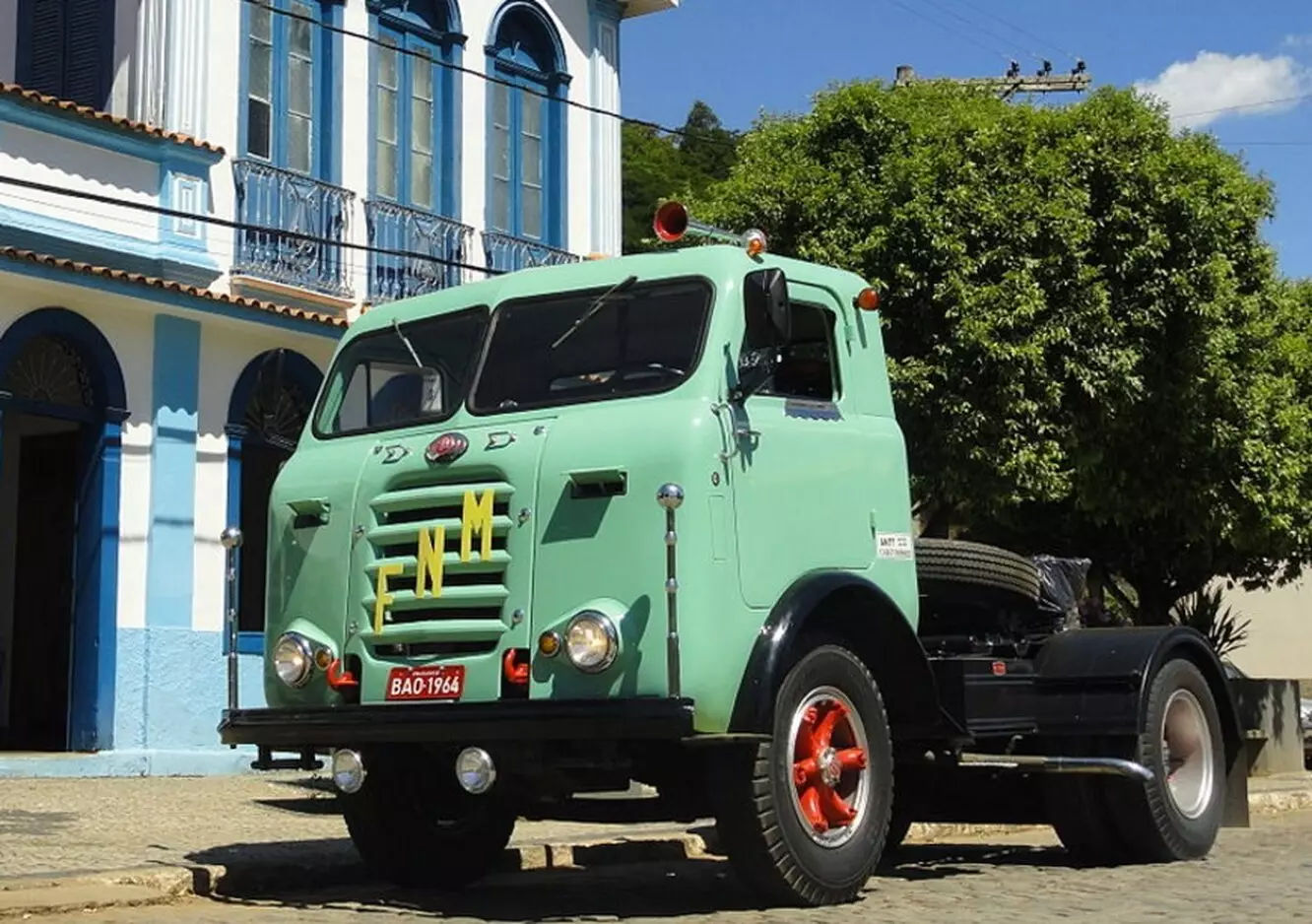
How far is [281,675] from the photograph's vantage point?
8266 mm

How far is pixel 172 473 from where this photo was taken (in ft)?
51.2

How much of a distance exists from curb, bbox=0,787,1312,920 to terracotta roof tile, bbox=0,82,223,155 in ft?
24.5

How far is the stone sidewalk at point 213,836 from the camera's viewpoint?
8.77 meters

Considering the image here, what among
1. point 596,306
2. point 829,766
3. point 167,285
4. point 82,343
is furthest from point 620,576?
point 82,343

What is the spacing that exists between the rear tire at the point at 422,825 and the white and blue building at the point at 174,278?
596cm

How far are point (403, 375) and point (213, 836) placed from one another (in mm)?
3226

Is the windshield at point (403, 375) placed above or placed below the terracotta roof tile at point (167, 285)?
below

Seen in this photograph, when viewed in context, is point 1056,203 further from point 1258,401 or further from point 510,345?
point 510,345

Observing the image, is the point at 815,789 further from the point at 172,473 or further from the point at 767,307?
the point at 172,473

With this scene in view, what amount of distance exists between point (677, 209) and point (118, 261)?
8.06 metres

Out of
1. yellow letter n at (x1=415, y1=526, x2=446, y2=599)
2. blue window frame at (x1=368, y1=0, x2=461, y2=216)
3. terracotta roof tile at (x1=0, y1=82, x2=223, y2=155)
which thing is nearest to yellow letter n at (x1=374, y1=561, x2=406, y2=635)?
yellow letter n at (x1=415, y1=526, x2=446, y2=599)

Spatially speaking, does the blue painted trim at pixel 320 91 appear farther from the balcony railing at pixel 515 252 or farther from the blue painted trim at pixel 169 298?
the balcony railing at pixel 515 252

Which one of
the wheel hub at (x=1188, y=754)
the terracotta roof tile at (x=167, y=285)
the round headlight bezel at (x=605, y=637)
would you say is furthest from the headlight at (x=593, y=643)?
the terracotta roof tile at (x=167, y=285)

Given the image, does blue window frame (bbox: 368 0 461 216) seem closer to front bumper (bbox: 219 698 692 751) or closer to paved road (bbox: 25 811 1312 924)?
paved road (bbox: 25 811 1312 924)
